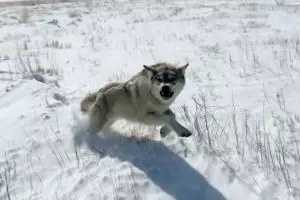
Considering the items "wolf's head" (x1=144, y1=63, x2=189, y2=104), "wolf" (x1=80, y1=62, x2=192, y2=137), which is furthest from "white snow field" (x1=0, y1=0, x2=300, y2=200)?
"wolf's head" (x1=144, y1=63, x2=189, y2=104)

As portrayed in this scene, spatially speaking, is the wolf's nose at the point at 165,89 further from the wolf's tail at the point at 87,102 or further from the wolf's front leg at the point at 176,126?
the wolf's tail at the point at 87,102

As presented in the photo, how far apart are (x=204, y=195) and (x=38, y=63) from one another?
24.9 ft

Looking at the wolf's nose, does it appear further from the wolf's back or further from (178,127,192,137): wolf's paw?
the wolf's back

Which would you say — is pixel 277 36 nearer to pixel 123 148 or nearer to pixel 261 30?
pixel 261 30

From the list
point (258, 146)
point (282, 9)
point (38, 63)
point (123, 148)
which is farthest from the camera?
point (282, 9)

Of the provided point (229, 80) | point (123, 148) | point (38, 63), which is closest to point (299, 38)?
point (229, 80)

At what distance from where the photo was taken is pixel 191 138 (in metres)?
5.52

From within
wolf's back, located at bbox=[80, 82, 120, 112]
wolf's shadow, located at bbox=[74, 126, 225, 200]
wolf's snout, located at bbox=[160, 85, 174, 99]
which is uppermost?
wolf's snout, located at bbox=[160, 85, 174, 99]

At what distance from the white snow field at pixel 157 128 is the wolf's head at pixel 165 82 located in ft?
2.16

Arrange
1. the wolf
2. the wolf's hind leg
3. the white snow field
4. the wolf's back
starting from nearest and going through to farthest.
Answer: the white snow field
the wolf
the wolf's hind leg
the wolf's back

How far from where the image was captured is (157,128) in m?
6.32

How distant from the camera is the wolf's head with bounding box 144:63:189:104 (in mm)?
5336

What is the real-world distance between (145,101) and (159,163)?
1224 millimetres

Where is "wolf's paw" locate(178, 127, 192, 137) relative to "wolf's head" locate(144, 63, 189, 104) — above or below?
below
